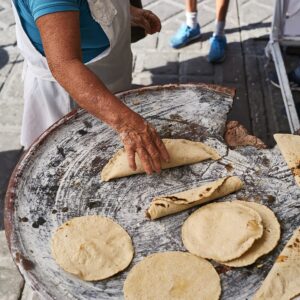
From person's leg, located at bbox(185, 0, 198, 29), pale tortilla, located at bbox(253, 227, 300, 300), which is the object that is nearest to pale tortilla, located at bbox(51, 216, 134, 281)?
pale tortilla, located at bbox(253, 227, 300, 300)

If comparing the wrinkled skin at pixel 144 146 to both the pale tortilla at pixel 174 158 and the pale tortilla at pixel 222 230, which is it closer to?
the pale tortilla at pixel 174 158

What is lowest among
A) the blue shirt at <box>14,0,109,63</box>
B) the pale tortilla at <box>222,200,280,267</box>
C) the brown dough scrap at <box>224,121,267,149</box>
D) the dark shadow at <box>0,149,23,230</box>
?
the dark shadow at <box>0,149,23,230</box>

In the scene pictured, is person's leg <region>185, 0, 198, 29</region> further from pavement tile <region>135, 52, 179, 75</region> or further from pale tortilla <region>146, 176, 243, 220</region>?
pale tortilla <region>146, 176, 243, 220</region>

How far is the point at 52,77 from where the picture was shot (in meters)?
2.12

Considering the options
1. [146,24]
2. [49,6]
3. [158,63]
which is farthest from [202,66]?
[49,6]

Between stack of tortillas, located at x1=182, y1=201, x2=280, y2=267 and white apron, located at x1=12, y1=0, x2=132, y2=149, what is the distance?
3.03 feet

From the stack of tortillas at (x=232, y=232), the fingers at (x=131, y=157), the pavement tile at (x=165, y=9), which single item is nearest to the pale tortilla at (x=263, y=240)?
the stack of tortillas at (x=232, y=232)

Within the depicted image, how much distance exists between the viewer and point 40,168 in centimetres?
177

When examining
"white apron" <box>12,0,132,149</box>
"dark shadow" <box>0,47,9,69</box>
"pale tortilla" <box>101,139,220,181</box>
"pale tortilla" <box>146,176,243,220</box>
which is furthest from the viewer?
"dark shadow" <box>0,47,9,69</box>

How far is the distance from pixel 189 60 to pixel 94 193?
2468 millimetres

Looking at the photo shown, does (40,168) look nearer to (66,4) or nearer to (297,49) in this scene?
(66,4)

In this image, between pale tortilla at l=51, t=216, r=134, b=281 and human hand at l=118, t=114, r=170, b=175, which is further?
human hand at l=118, t=114, r=170, b=175

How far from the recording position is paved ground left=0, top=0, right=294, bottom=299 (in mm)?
3270

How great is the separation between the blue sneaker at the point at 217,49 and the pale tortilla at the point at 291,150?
2038 mm
